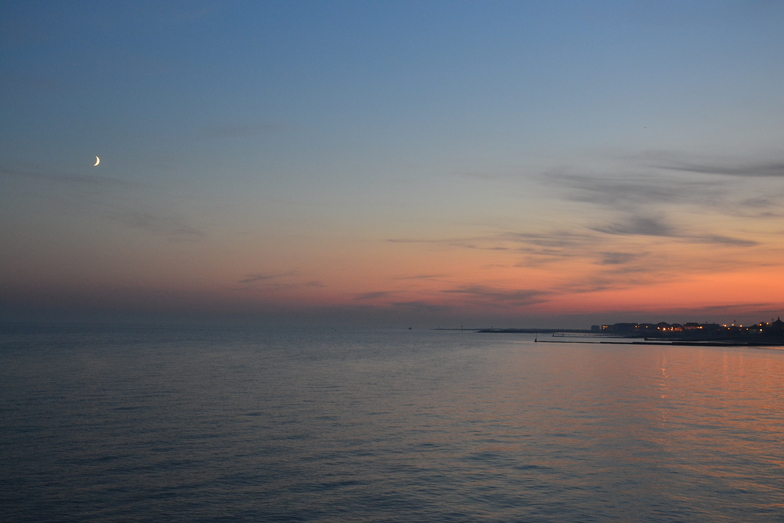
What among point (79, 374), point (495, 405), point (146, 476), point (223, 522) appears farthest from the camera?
point (79, 374)

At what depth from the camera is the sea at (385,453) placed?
810 inches

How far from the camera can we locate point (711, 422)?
1502 inches

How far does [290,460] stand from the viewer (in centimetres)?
2689

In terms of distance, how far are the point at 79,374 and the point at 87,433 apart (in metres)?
36.2

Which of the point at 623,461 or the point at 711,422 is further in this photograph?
the point at 711,422

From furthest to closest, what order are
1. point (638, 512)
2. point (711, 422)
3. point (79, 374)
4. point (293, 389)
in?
point (79, 374)
point (293, 389)
point (711, 422)
point (638, 512)

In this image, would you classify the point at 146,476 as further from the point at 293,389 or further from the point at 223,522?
the point at 293,389

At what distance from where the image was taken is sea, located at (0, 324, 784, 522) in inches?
810

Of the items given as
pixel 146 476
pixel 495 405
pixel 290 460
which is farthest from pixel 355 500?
pixel 495 405

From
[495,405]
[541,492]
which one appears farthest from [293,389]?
[541,492]

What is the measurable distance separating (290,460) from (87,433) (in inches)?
527

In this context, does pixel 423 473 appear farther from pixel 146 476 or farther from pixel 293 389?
pixel 293 389

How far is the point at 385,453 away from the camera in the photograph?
2855 cm

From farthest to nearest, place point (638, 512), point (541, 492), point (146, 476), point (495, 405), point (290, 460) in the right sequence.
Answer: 1. point (495, 405)
2. point (290, 460)
3. point (146, 476)
4. point (541, 492)
5. point (638, 512)
